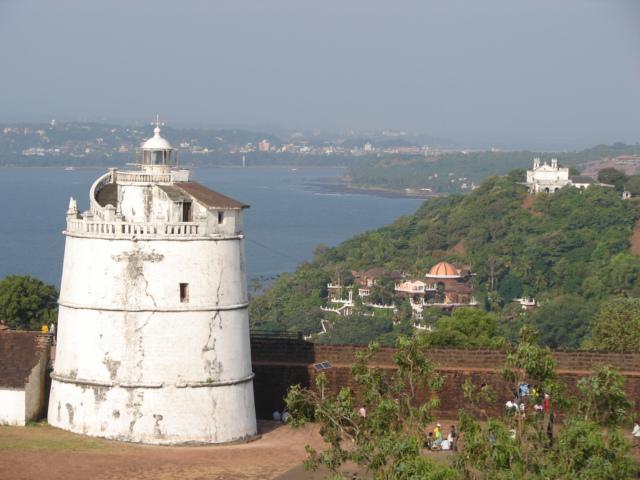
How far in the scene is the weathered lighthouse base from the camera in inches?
1372

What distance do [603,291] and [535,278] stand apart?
15.6 meters

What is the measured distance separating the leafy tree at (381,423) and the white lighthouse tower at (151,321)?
7.86ft

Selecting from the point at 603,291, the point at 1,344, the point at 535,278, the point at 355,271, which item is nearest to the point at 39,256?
the point at 355,271

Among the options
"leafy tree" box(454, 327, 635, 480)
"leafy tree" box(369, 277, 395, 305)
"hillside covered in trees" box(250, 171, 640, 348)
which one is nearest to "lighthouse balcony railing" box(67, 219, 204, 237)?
"leafy tree" box(454, 327, 635, 480)

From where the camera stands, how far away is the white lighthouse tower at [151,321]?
34906 mm

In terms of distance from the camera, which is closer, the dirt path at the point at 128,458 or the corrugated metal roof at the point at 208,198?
the dirt path at the point at 128,458

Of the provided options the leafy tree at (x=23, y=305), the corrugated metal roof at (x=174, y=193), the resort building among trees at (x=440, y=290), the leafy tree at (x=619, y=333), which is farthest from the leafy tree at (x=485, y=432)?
the resort building among trees at (x=440, y=290)

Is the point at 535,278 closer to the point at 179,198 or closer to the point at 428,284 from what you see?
the point at 428,284

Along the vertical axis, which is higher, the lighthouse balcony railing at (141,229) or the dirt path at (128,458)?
the lighthouse balcony railing at (141,229)

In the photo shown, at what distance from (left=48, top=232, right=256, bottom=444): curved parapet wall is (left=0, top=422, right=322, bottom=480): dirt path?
58 centimetres

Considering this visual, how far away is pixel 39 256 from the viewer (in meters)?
148

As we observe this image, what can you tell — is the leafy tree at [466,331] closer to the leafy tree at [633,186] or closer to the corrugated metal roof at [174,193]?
the corrugated metal roof at [174,193]

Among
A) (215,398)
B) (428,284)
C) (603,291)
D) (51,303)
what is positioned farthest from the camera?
(428,284)

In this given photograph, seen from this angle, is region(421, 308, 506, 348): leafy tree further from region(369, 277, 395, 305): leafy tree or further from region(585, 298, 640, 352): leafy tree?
region(369, 277, 395, 305): leafy tree
